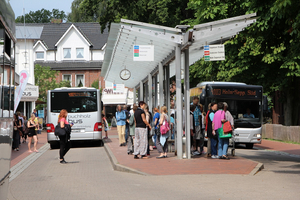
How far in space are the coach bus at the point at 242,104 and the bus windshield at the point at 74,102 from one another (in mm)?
5498

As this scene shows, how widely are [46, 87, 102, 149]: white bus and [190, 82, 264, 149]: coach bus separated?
5236 millimetres

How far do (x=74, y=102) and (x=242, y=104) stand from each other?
7922 millimetres

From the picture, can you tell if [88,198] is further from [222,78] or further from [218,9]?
[222,78]

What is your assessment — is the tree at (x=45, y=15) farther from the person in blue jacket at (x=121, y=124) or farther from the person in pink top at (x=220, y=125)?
the person in pink top at (x=220, y=125)

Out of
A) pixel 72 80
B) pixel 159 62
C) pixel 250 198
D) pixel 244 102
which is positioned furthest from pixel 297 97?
pixel 72 80

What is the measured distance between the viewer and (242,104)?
66.2 ft

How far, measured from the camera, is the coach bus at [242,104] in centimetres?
2003

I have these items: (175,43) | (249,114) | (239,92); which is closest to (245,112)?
(249,114)

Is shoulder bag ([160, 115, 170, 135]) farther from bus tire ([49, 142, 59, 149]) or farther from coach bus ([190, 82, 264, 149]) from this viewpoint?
bus tire ([49, 142, 59, 149])

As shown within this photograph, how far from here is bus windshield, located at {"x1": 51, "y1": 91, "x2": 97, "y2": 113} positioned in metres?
21.9

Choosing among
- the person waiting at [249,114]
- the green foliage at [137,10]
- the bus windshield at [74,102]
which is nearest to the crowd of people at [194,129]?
the person waiting at [249,114]

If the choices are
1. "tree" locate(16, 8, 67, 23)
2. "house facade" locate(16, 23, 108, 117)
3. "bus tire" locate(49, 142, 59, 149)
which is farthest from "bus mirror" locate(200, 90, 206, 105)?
"tree" locate(16, 8, 67, 23)

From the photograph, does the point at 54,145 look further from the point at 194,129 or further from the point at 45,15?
the point at 45,15

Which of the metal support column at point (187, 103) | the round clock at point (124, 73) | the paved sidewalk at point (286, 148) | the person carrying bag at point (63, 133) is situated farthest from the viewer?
the round clock at point (124, 73)
